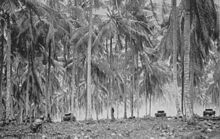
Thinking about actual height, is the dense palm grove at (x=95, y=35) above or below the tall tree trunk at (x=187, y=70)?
above

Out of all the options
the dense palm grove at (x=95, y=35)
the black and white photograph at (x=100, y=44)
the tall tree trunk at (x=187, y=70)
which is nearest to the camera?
the tall tree trunk at (x=187, y=70)

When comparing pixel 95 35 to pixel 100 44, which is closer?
pixel 95 35

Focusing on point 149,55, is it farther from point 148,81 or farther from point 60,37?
point 60,37

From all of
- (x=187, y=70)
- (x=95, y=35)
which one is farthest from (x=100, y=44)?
(x=187, y=70)

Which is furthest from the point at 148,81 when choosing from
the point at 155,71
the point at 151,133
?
the point at 151,133

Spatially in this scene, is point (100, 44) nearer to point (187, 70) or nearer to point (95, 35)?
point (95, 35)

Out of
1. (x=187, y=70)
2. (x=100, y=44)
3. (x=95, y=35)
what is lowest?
(x=187, y=70)

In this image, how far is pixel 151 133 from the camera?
10.8 metres

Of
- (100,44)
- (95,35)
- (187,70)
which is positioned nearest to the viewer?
(187,70)

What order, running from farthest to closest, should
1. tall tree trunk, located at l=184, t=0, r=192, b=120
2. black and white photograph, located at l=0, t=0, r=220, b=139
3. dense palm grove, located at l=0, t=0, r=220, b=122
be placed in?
dense palm grove, located at l=0, t=0, r=220, b=122, black and white photograph, located at l=0, t=0, r=220, b=139, tall tree trunk, located at l=184, t=0, r=192, b=120

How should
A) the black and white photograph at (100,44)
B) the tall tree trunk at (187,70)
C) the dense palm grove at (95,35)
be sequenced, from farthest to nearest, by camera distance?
the dense palm grove at (95,35), the black and white photograph at (100,44), the tall tree trunk at (187,70)

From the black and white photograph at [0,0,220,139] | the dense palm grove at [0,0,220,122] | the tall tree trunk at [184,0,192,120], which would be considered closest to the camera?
the tall tree trunk at [184,0,192,120]

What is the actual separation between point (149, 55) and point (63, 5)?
Result: 11.4 meters

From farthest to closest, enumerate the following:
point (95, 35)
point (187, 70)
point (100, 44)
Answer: point (100, 44) < point (95, 35) < point (187, 70)
